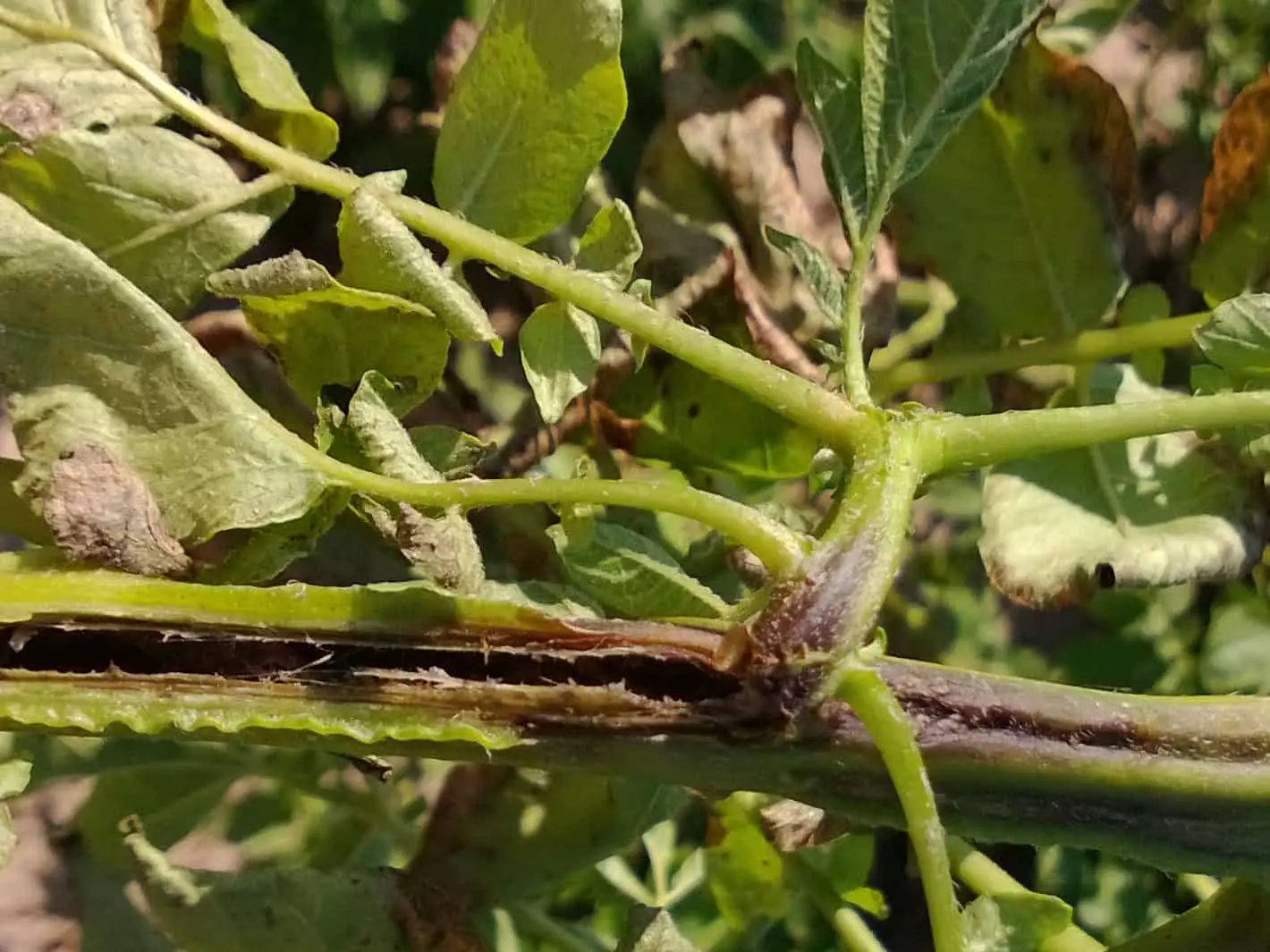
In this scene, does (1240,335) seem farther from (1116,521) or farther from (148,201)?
(148,201)

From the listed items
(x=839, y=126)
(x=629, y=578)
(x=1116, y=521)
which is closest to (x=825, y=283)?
(x=839, y=126)

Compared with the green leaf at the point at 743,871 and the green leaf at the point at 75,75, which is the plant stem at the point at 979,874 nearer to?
the green leaf at the point at 743,871

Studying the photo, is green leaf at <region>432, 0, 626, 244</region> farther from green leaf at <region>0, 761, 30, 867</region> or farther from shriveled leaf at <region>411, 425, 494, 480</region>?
green leaf at <region>0, 761, 30, 867</region>

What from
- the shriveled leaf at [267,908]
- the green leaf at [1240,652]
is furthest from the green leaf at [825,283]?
the green leaf at [1240,652]

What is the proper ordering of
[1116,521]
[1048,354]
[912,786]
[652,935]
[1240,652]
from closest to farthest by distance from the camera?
[912,786] < [652,935] < [1116,521] < [1048,354] < [1240,652]

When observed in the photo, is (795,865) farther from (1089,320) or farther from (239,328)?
(239,328)

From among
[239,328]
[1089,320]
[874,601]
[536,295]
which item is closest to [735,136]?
[536,295]
